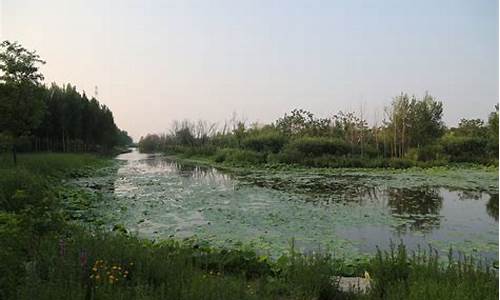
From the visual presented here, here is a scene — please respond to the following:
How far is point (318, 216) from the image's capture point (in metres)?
9.25

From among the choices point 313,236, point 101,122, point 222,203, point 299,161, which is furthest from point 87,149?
point 313,236

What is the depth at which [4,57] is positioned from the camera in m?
15.9

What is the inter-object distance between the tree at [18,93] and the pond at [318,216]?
5377mm

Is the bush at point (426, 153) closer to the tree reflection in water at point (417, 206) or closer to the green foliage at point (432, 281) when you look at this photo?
the tree reflection in water at point (417, 206)

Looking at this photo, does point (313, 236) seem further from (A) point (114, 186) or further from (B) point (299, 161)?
(B) point (299, 161)

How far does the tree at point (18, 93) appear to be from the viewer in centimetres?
1561

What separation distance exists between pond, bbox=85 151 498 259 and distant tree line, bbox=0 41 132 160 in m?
5.50

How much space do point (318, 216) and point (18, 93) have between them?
14.0m

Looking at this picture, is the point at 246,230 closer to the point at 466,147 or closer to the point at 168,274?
the point at 168,274

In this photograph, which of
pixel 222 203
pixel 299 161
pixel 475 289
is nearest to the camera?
pixel 475 289

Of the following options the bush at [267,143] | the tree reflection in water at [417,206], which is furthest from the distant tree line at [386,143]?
the tree reflection in water at [417,206]

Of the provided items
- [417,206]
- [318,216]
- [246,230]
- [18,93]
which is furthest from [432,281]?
[18,93]

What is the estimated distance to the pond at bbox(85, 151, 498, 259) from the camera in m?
7.04

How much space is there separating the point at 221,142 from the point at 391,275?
4037 centimetres
